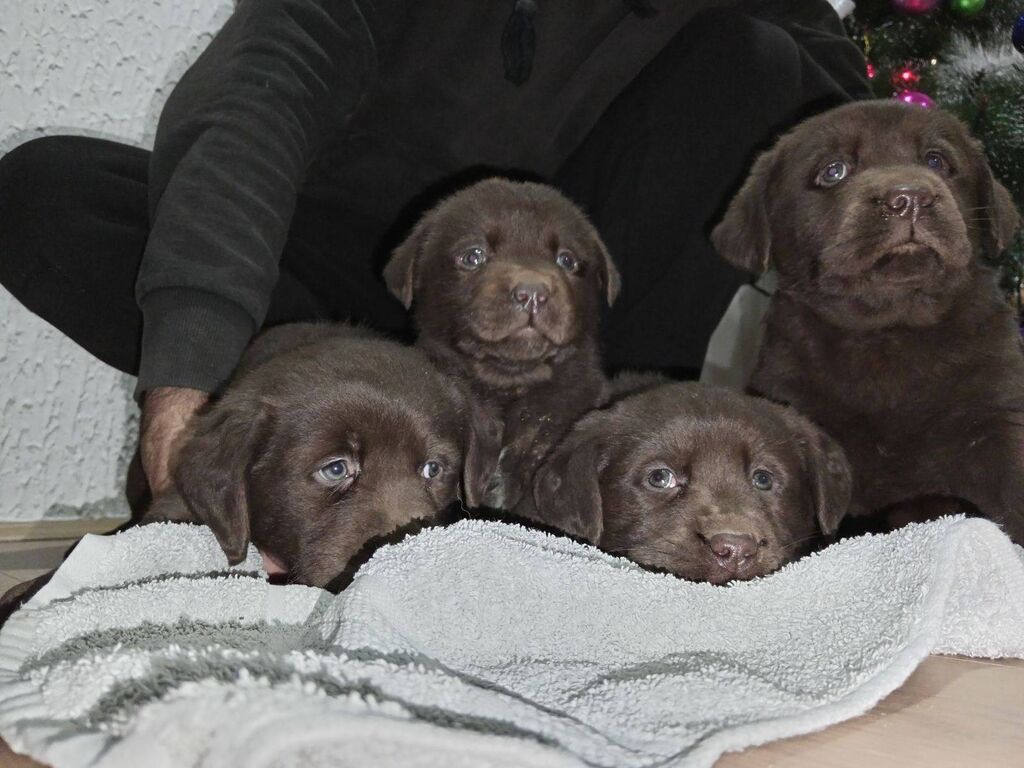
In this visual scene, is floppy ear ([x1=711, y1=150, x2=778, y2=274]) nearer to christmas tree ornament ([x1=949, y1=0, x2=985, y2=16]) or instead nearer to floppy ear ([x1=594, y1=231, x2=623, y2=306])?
floppy ear ([x1=594, y1=231, x2=623, y2=306])

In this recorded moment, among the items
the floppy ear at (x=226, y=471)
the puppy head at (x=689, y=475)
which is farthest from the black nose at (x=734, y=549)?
the floppy ear at (x=226, y=471)

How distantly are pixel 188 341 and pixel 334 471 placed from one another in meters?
0.77

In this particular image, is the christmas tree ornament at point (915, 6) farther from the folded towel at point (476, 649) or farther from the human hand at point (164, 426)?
the human hand at point (164, 426)

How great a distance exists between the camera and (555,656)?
1.66 meters

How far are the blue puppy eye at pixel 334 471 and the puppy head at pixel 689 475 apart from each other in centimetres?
52

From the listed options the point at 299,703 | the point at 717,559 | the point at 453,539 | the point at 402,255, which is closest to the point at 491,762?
the point at 299,703

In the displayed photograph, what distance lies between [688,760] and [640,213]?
2958 mm

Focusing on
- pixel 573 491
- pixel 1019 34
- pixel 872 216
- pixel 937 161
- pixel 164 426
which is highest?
pixel 1019 34

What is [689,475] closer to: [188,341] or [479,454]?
[479,454]

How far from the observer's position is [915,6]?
4.27 metres

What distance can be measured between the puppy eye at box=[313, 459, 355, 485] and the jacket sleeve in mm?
711

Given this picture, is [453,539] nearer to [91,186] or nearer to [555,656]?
[555,656]

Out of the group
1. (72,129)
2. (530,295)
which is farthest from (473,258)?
(72,129)

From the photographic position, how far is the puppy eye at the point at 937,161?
2.79 m
